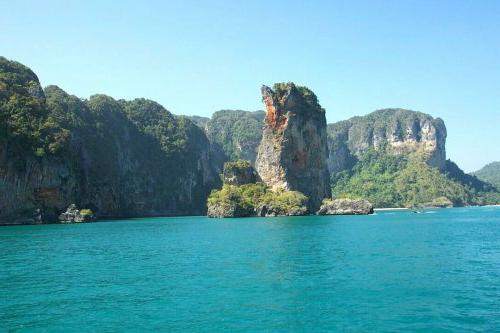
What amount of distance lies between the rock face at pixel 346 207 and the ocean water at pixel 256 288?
8654 cm

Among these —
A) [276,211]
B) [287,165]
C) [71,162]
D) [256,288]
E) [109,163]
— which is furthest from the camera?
[109,163]

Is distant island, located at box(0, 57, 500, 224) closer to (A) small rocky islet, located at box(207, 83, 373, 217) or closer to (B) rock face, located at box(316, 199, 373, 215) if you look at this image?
(A) small rocky islet, located at box(207, 83, 373, 217)

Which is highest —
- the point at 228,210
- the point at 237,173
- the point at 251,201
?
the point at 237,173

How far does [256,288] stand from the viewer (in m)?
30.1

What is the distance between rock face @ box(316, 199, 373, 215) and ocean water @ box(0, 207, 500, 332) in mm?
86544

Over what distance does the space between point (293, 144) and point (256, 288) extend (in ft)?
389

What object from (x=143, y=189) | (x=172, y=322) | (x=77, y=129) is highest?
(x=77, y=129)

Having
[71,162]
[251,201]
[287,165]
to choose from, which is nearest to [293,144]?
[287,165]

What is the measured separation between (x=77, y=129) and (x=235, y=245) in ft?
390

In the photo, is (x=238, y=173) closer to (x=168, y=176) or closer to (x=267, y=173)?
(x=267, y=173)

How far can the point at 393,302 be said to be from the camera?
2602 cm

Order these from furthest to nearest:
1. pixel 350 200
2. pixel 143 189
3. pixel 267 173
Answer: pixel 143 189 < pixel 267 173 < pixel 350 200

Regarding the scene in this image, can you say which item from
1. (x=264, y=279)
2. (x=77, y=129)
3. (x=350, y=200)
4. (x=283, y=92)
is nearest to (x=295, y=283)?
(x=264, y=279)

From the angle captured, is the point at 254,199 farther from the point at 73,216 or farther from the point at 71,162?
the point at 71,162
